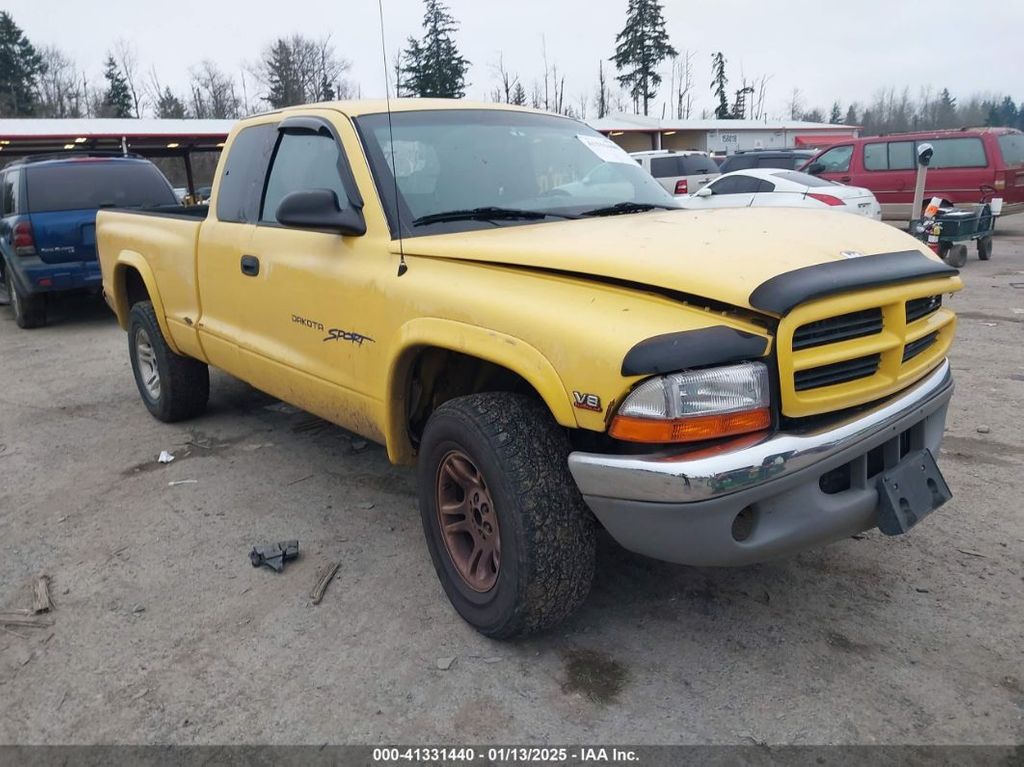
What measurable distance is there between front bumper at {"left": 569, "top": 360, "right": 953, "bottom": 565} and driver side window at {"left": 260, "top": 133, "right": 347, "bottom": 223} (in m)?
1.90

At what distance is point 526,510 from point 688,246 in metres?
1.01

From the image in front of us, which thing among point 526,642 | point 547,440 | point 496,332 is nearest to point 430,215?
point 496,332

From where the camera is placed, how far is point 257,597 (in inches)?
131

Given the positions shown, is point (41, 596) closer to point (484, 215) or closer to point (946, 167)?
point (484, 215)

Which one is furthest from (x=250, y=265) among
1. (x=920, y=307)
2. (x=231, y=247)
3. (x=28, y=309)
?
(x=28, y=309)

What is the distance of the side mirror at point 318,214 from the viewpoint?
10.5ft

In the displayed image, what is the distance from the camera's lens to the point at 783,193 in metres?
11.6

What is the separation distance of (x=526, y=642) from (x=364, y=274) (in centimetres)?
158

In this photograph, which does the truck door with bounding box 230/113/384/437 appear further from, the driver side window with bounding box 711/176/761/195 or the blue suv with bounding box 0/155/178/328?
the driver side window with bounding box 711/176/761/195

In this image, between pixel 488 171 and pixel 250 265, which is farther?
pixel 250 265

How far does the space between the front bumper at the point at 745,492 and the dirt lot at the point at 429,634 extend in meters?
0.53

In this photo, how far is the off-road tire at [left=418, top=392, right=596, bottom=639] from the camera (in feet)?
8.48

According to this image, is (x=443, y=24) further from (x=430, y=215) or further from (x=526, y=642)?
(x=526, y=642)

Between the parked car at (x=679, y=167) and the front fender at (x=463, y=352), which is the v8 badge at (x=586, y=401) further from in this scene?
the parked car at (x=679, y=167)
